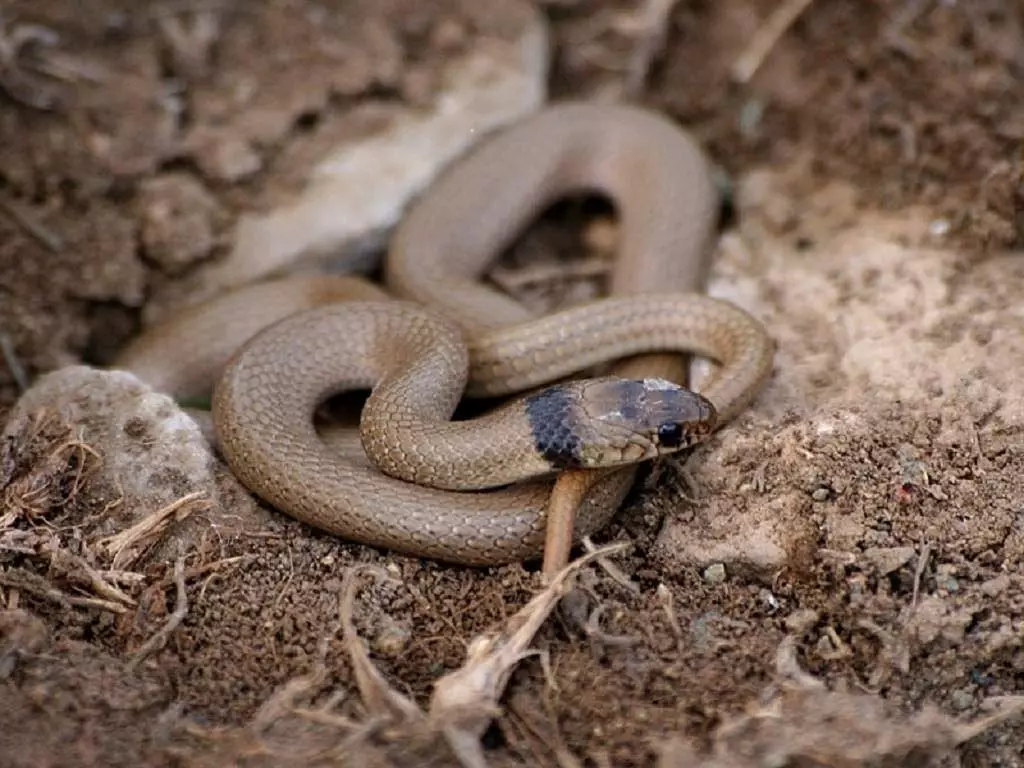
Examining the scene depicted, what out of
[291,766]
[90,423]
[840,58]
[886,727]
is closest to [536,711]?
[291,766]

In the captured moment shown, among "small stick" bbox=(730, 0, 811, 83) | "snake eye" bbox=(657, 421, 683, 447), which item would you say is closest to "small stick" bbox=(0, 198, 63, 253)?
"snake eye" bbox=(657, 421, 683, 447)

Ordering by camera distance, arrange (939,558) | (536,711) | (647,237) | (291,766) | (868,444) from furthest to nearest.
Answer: (647,237), (868,444), (939,558), (536,711), (291,766)

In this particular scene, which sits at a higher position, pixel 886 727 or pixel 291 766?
pixel 886 727

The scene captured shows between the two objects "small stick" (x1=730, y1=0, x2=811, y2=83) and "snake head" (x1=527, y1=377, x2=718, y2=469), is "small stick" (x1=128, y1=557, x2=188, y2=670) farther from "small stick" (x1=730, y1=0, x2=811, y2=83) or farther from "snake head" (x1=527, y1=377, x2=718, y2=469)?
"small stick" (x1=730, y1=0, x2=811, y2=83)

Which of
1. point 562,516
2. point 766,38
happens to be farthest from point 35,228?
point 766,38

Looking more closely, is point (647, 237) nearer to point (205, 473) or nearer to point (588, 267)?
point (588, 267)

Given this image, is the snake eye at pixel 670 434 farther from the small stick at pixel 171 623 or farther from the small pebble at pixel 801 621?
the small stick at pixel 171 623

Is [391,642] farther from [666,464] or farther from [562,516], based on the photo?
[666,464]

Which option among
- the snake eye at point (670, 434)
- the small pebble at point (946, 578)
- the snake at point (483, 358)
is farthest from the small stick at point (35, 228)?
the small pebble at point (946, 578)
